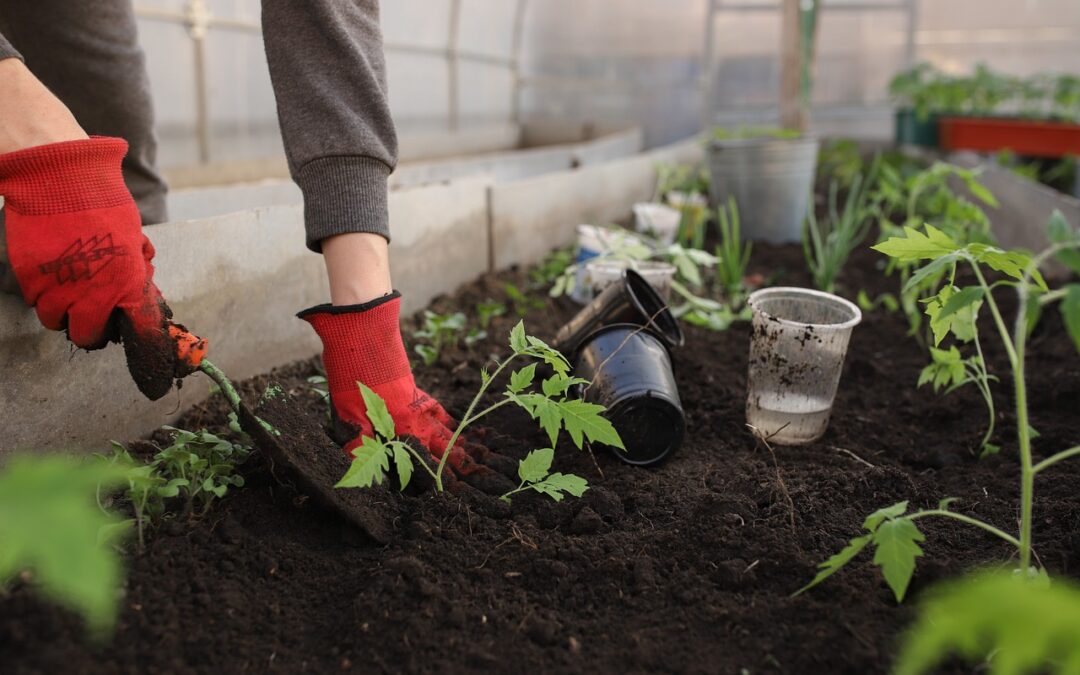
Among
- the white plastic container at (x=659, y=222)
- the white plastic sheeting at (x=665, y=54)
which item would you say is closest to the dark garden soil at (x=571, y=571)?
the white plastic container at (x=659, y=222)

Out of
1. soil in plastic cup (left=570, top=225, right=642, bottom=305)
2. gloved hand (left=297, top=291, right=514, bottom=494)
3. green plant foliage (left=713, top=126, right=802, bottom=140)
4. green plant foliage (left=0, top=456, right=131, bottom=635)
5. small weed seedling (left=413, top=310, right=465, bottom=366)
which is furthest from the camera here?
green plant foliage (left=713, top=126, right=802, bottom=140)

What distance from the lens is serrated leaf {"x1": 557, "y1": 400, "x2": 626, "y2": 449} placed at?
1166mm

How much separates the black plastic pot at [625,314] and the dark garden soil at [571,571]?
0.78 feet

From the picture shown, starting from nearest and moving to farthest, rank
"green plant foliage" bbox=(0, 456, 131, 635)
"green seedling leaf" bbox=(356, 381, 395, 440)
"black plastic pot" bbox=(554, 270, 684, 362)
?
"green plant foliage" bbox=(0, 456, 131, 635)
"green seedling leaf" bbox=(356, 381, 395, 440)
"black plastic pot" bbox=(554, 270, 684, 362)

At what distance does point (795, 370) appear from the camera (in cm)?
165

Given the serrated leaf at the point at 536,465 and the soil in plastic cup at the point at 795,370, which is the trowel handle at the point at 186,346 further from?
the soil in plastic cup at the point at 795,370

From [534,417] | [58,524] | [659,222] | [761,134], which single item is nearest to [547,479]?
[534,417]

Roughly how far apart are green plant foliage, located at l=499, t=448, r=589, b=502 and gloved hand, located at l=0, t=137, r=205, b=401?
0.55 meters

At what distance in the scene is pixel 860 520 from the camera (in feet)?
4.38

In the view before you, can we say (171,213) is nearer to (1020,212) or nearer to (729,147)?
(729,147)

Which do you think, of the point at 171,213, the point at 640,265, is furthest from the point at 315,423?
the point at 171,213

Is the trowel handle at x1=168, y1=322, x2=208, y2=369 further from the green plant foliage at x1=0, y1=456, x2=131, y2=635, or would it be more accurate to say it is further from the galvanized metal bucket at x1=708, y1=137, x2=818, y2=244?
the galvanized metal bucket at x1=708, y1=137, x2=818, y2=244

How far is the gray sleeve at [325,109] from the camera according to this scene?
56.1 inches

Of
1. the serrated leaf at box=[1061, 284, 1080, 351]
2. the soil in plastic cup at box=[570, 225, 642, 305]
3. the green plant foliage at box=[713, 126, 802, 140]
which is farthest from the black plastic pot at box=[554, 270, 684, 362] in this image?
the green plant foliage at box=[713, 126, 802, 140]
